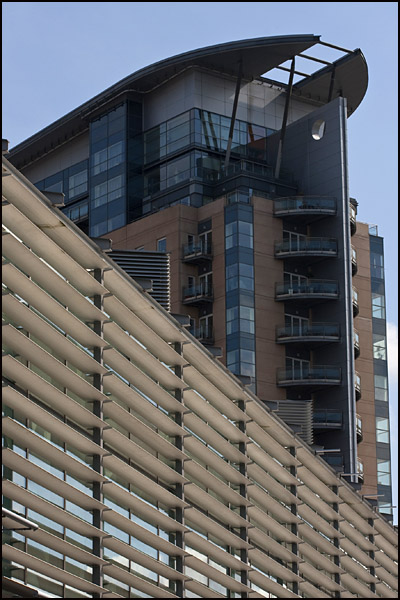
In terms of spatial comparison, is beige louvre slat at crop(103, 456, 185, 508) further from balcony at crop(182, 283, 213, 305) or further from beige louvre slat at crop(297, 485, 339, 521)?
balcony at crop(182, 283, 213, 305)

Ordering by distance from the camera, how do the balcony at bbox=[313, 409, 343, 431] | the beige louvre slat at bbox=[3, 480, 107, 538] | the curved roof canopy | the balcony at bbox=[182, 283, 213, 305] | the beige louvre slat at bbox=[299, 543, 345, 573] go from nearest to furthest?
the beige louvre slat at bbox=[3, 480, 107, 538]
the beige louvre slat at bbox=[299, 543, 345, 573]
the balcony at bbox=[313, 409, 343, 431]
the balcony at bbox=[182, 283, 213, 305]
the curved roof canopy

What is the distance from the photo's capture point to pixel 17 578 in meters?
22.9

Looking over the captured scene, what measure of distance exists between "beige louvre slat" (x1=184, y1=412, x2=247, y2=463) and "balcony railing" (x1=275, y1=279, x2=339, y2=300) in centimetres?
7801

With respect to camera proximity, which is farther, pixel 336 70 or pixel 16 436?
pixel 336 70

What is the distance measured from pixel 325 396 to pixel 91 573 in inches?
3454

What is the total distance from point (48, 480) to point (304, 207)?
305ft

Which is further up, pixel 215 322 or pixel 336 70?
pixel 336 70

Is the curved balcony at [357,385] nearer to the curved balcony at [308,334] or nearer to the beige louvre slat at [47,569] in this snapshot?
the curved balcony at [308,334]

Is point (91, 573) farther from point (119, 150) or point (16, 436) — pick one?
point (119, 150)

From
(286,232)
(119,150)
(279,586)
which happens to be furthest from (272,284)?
(279,586)

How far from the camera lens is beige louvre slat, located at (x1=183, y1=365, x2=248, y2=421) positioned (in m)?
32.8

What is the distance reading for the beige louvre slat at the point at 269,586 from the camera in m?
34.6

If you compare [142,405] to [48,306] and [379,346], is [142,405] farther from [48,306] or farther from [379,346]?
[379,346]

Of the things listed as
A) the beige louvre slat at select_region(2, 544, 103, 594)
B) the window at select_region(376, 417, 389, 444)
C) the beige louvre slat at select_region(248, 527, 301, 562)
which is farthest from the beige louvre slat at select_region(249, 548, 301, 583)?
the window at select_region(376, 417, 389, 444)
